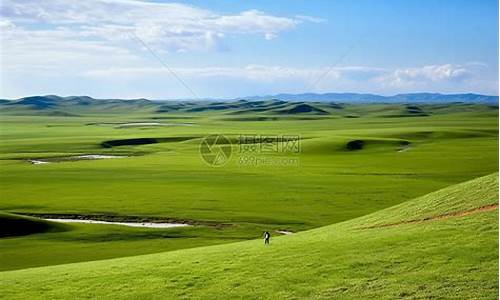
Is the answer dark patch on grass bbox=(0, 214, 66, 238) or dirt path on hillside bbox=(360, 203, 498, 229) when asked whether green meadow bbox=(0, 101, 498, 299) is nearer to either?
dark patch on grass bbox=(0, 214, 66, 238)

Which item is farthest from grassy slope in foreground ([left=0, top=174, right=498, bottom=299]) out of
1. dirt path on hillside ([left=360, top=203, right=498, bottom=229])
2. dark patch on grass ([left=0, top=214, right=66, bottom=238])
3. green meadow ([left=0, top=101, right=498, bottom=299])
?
dark patch on grass ([left=0, top=214, right=66, bottom=238])

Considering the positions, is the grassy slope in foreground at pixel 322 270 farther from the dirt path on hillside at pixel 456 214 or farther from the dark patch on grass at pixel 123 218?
the dark patch on grass at pixel 123 218

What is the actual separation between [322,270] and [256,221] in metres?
28.1

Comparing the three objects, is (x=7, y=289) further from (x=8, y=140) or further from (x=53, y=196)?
(x=8, y=140)

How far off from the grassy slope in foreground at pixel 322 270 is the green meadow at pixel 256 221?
0.08 meters

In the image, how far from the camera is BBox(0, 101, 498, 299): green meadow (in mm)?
21906

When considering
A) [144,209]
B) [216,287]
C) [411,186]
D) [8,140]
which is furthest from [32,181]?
[8,140]

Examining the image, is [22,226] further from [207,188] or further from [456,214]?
[456,214]

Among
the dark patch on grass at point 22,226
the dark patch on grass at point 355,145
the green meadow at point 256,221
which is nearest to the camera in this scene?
the green meadow at point 256,221

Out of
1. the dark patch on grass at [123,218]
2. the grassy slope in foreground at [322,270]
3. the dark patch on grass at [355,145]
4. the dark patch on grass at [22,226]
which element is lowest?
the dark patch on grass at [123,218]

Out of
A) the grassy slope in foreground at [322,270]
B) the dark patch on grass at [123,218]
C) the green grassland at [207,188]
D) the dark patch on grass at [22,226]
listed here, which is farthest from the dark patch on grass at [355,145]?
the grassy slope in foreground at [322,270]

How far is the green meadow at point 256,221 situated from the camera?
2191 centimetres

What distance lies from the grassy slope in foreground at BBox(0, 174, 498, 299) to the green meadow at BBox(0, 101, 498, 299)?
0.26 feet

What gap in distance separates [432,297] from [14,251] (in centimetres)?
3009
